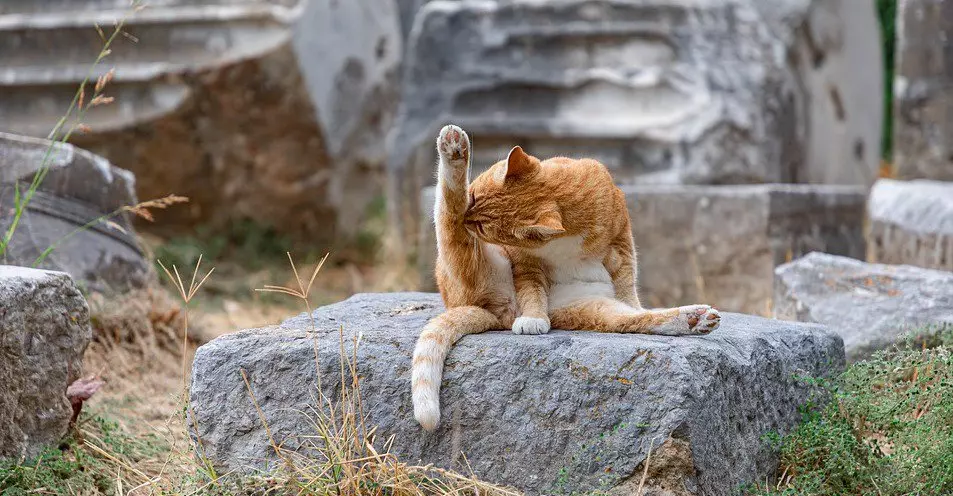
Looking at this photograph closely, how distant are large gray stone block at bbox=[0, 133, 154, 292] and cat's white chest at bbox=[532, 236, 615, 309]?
6.69 feet

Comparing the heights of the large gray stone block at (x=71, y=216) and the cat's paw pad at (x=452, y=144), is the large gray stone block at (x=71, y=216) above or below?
below

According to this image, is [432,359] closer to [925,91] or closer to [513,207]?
[513,207]

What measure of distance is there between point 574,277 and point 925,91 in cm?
439

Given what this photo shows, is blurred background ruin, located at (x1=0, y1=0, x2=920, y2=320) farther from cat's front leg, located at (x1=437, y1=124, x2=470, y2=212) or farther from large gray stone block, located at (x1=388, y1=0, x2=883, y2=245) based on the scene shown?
cat's front leg, located at (x1=437, y1=124, x2=470, y2=212)


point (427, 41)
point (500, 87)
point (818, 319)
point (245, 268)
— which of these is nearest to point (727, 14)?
point (500, 87)

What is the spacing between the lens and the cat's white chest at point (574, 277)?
2.66 meters

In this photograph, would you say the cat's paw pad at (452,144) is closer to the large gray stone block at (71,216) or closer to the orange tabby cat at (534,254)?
the orange tabby cat at (534,254)

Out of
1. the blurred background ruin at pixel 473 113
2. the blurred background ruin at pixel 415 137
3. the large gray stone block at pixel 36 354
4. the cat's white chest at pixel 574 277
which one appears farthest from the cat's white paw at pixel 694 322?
the blurred background ruin at pixel 473 113

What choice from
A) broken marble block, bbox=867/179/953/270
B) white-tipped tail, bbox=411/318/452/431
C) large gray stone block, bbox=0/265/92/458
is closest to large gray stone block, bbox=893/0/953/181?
broken marble block, bbox=867/179/953/270

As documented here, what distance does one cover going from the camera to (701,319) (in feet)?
7.97

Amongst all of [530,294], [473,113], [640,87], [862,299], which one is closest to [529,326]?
[530,294]

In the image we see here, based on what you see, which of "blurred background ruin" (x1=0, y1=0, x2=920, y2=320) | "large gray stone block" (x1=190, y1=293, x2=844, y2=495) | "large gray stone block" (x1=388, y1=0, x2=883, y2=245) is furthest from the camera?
"large gray stone block" (x1=388, y1=0, x2=883, y2=245)

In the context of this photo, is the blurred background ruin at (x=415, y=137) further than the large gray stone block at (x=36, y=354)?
Yes

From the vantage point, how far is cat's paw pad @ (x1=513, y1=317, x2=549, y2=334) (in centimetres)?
249
